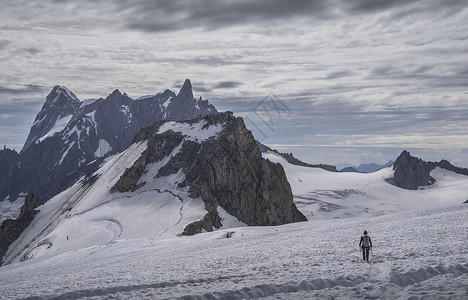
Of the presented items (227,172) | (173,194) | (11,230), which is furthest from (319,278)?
(11,230)

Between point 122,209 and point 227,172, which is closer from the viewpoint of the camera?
point 122,209

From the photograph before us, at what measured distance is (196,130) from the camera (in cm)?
13525

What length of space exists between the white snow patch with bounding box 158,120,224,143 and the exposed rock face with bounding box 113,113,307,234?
3.71 ft

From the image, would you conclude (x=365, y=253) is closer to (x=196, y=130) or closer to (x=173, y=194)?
(x=173, y=194)

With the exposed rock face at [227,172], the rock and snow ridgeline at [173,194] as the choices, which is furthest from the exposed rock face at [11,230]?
the exposed rock face at [227,172]

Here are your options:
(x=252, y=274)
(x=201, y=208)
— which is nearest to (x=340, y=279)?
(x=252, y=274)

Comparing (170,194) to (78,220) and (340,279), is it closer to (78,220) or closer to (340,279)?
(78,220)

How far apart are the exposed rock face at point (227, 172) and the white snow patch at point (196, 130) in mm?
1130

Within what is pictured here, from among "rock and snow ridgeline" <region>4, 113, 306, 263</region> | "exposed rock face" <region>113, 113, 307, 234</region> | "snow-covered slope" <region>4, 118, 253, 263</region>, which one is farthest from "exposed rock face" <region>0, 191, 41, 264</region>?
"exposed rock face" <region>113, 113, 307, 234</region>

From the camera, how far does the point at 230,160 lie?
11875 centimetres

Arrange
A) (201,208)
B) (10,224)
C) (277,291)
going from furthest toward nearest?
(10,224)
(201,208)
(277,291)

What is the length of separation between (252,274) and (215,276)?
1828 mm

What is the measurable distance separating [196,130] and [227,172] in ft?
80.9

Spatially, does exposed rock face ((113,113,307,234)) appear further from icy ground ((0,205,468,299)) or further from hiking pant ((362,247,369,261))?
hiking pant ((362,247,369,261))
